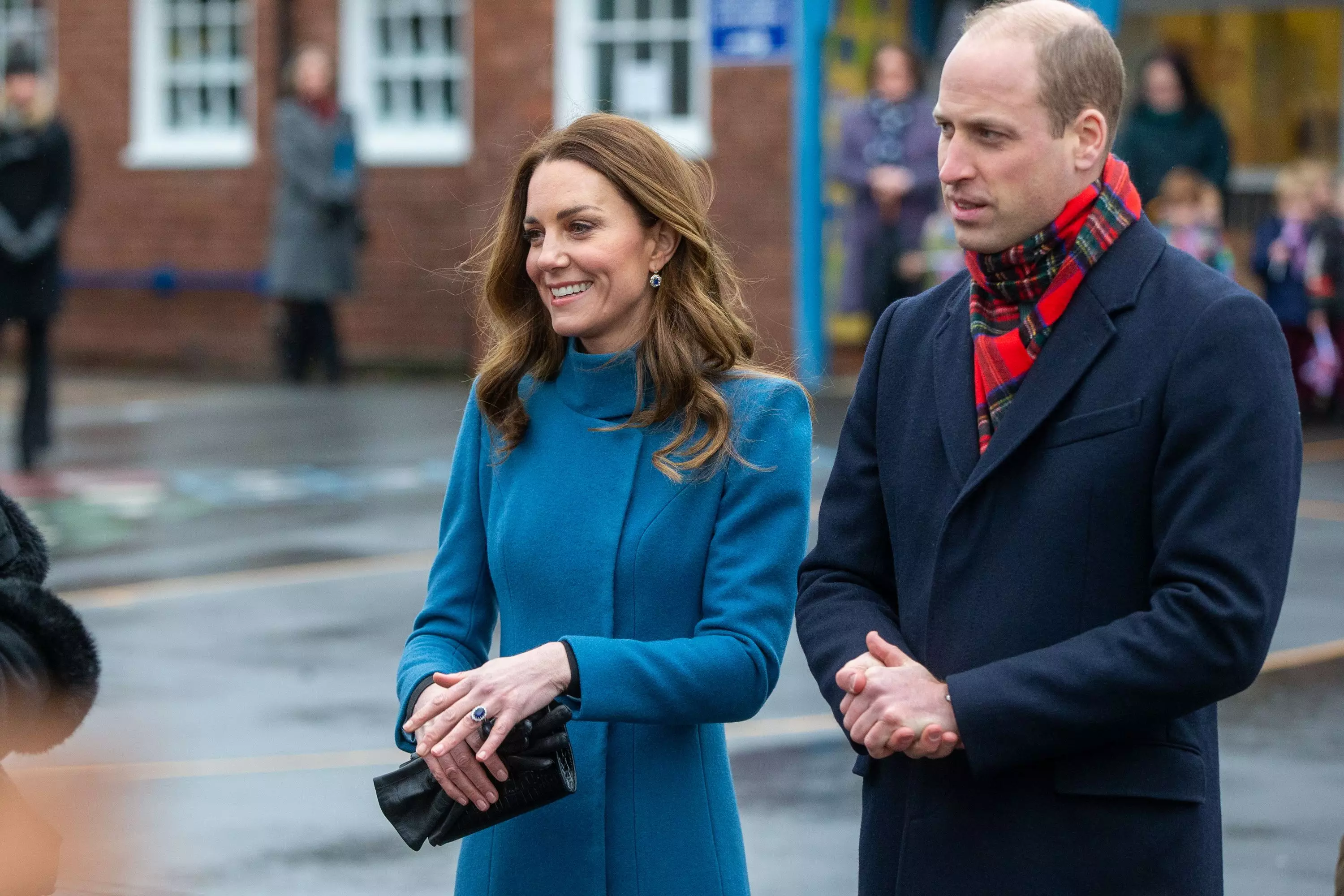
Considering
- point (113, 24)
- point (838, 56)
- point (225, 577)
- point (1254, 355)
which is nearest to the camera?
point (1254, 355)

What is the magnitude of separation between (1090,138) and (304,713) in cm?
477

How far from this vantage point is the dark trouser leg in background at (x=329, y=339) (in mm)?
18547

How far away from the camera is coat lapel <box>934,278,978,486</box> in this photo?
2.91 metres

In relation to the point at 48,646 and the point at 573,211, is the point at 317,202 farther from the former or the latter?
the point at 48,646

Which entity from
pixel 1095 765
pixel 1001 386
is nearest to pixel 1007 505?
pixel 1001 386

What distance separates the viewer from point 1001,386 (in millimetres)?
2912

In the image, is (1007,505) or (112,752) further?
(112,752)

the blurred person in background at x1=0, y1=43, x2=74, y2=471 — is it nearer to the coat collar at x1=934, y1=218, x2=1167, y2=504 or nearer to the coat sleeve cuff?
the coat sleeve cuff

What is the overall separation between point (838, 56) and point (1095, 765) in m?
14.9

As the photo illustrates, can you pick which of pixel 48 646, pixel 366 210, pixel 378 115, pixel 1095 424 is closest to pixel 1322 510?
pixel 1095 424

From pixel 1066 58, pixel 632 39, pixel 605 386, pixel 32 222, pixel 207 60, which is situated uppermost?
pixel 632 39

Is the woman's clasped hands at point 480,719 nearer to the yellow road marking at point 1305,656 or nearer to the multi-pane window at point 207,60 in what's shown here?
the yellow road marking at point 1305,656

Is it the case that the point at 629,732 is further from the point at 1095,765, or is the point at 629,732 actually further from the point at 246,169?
the point at 246,169

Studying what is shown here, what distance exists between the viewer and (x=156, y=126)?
20.8m
